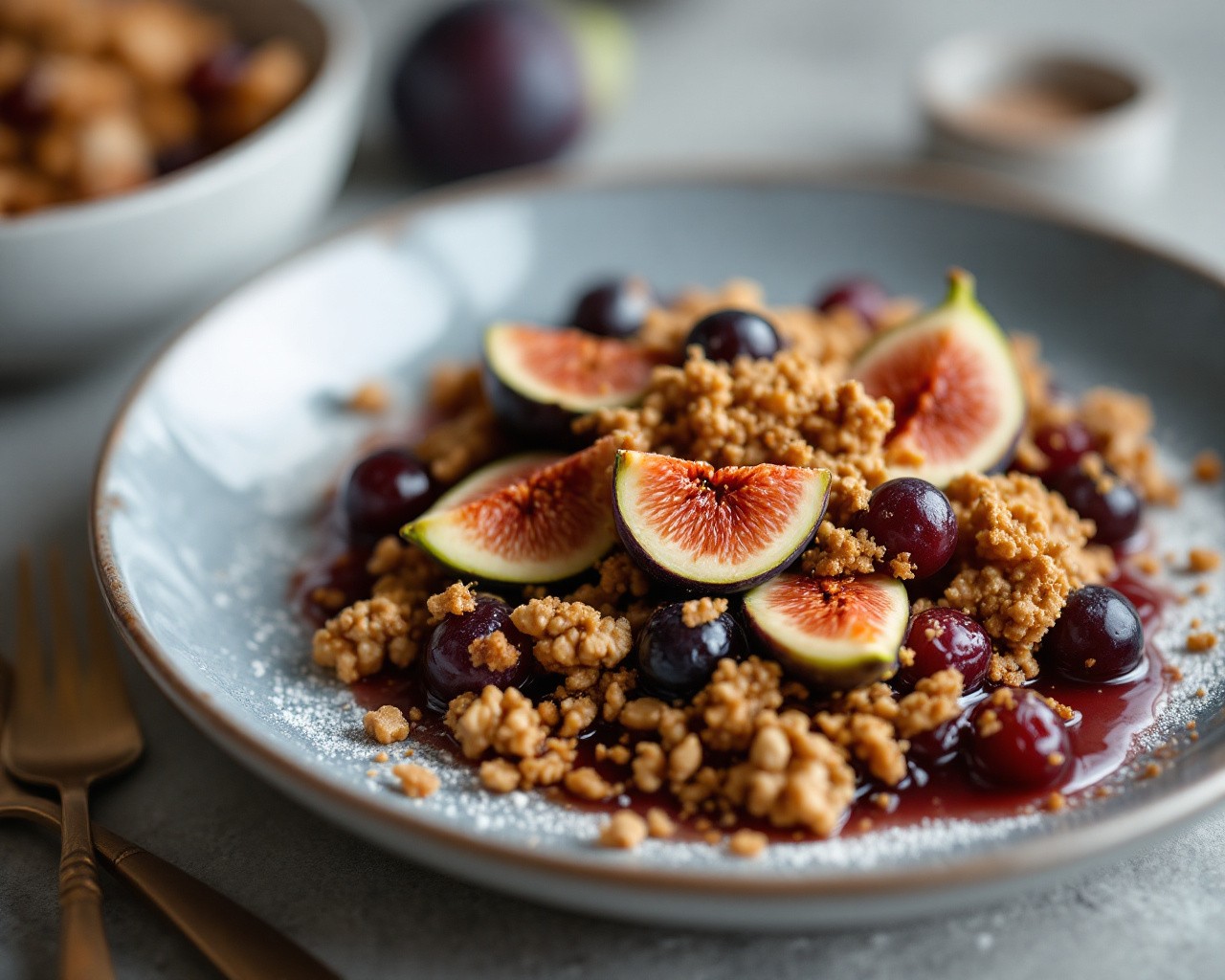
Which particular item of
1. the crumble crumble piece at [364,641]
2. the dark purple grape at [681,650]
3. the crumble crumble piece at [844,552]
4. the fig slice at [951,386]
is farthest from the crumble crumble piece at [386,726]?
the fig slice at [951,386]

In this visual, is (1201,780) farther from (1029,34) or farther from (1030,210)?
(1029,34)

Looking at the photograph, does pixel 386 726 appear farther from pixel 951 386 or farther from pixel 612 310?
pixel 951 386

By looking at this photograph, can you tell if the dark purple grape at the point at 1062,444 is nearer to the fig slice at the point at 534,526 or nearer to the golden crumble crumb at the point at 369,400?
the fig slice at the point at 534,526

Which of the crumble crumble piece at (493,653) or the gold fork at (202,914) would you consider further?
the crumble crumble piece at (493,653)

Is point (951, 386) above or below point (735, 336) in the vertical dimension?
below

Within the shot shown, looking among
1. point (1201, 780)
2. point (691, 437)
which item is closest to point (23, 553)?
point (691, 437)

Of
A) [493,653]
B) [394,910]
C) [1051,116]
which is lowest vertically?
[394,910]

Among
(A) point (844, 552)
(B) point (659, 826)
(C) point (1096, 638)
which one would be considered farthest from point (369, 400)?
(C) point (1096, 638)
